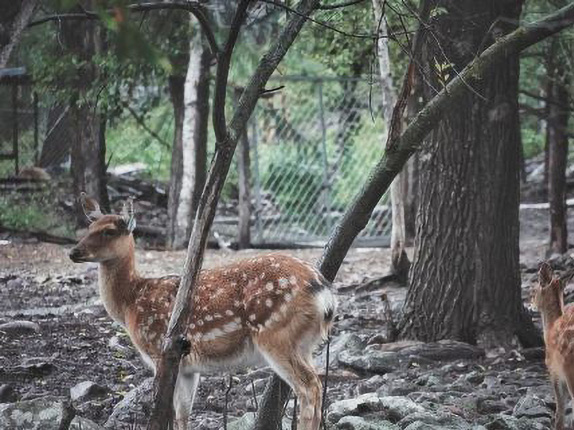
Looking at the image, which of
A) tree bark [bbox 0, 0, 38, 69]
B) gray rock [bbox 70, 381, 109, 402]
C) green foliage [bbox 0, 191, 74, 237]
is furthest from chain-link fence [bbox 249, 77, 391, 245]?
tree bark [bbox 0, 0, 38, 69]

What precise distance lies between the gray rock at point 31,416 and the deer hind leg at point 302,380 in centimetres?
134

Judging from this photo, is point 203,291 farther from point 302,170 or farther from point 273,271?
point 302,170

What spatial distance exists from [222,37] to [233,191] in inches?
282

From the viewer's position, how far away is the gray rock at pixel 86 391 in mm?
8305

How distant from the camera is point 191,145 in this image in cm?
1727

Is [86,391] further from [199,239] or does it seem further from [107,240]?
[199,239]

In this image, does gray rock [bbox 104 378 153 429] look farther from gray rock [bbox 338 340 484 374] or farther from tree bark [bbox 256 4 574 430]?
gray rock [bbox 338 340 484 374]

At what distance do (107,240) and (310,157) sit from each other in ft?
38.1

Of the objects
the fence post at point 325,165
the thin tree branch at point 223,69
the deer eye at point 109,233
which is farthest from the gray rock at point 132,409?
the fence post at point 325,165

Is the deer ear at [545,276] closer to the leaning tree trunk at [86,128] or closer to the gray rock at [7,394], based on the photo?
the gray rock at [7,394]

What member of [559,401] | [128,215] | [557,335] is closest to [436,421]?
[559,401]

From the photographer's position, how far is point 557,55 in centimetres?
1519

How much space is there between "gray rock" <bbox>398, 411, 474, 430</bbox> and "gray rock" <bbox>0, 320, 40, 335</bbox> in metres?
4.92

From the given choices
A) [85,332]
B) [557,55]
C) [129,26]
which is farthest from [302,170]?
[129,26]
